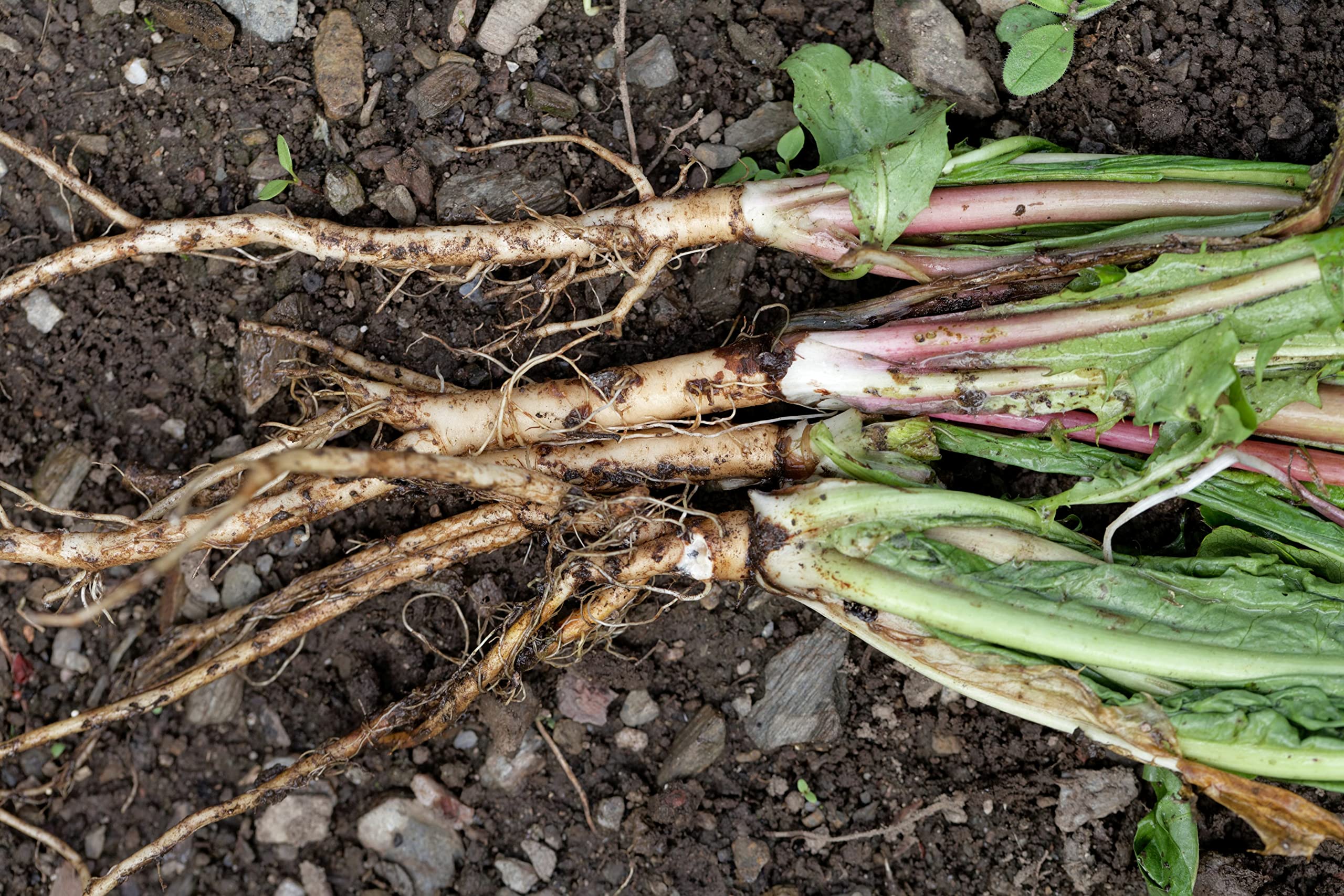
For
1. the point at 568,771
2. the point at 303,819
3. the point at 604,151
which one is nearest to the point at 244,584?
the point at 303,819

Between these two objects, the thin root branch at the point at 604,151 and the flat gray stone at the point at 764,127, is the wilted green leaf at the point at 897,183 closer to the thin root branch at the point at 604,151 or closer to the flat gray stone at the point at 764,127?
the flat gray stone at the point at 764,127

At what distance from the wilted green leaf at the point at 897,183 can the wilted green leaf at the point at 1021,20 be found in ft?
1.48

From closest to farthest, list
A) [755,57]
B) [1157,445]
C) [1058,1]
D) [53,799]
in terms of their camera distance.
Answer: [1157,445] < [1058,1] < [755,57] < [53,799]

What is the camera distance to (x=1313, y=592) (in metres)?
Answer: 2.04

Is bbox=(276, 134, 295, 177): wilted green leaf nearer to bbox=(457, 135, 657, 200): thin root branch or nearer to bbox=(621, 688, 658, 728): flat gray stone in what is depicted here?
bbox=(457, 135, 657, 200): thin root branch

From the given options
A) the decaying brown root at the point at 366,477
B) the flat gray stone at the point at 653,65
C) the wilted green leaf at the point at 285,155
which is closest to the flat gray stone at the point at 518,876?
the decaying brown root at the point at 366,477

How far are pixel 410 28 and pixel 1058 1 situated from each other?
67.4 inches

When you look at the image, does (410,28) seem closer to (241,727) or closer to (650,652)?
(650,652)

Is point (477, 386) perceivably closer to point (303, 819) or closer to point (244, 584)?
point (244, 584)

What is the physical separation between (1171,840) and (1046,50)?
193 cm

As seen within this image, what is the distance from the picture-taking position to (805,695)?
7.87 feet

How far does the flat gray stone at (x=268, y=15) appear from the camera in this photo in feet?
8.07

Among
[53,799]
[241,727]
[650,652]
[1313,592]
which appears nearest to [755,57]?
[650,652]

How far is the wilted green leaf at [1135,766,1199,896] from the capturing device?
2027mm
